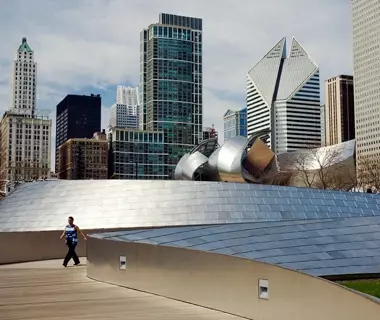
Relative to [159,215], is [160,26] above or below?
above

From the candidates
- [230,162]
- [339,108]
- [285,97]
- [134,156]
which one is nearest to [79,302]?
[230,162]

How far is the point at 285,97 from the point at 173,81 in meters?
35.5

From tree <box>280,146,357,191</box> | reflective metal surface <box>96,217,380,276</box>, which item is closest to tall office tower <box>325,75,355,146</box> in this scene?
tree <box>280,146,357,191</box>

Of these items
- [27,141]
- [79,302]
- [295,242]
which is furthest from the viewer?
[27,141]

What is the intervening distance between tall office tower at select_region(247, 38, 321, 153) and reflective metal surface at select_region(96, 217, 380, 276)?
154124 mm

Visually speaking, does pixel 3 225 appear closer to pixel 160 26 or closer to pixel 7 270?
pixel 7 270

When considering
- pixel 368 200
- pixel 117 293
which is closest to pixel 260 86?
pixel 368 200

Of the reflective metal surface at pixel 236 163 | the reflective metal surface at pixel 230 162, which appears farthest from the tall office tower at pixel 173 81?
the reflective metal surface at pixel 230 162

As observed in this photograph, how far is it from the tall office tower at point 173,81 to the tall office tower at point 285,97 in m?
21.1

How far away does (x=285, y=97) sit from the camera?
176000mm

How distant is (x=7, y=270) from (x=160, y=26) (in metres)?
170

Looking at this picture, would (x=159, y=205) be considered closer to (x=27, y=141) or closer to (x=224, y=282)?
(x=224, y=282)

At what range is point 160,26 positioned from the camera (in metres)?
178

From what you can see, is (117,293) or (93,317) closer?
(93,317)
